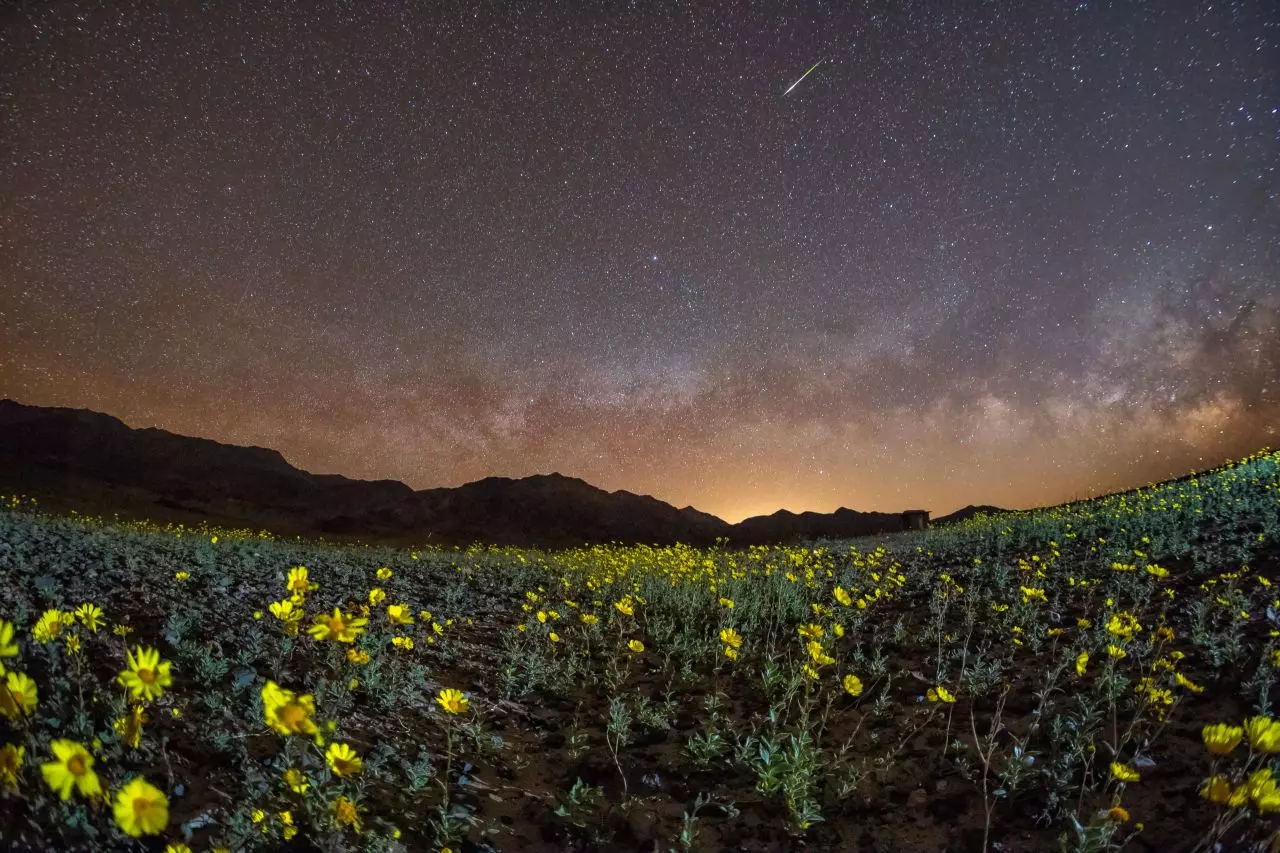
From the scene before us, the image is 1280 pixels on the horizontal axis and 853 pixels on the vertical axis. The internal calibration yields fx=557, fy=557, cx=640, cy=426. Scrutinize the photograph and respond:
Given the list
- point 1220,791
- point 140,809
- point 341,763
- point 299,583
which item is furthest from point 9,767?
point 1220,791

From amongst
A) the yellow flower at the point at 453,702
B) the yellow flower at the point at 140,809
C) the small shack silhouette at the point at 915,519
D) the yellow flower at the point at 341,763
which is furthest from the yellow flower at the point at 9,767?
the small shack silhouette at the point at 915,519

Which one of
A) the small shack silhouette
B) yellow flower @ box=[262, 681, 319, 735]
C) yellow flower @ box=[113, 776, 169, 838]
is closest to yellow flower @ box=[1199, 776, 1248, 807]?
yellow flower @ box=[262, 681, 319, 735]

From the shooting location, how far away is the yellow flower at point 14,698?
5.67 ft

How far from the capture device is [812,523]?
8044 cm

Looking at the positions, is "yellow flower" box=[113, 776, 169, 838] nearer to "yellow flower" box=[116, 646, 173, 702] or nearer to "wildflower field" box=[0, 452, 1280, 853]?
"wildflower field" box=[0, 452, 1280, 853]

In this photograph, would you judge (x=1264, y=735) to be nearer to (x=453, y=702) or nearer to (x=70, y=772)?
(x=453, y=702)

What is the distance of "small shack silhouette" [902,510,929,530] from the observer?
25.8 meters

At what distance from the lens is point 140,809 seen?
5.60 feet

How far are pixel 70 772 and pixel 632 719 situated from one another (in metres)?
4.00

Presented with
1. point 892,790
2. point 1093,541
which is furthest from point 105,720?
point 1093,541

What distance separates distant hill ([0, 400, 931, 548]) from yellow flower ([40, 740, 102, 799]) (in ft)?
223

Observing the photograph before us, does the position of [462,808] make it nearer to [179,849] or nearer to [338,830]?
[338,830]

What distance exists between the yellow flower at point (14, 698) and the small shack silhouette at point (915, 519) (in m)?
27.8

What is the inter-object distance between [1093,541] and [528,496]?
8129 centimetres
